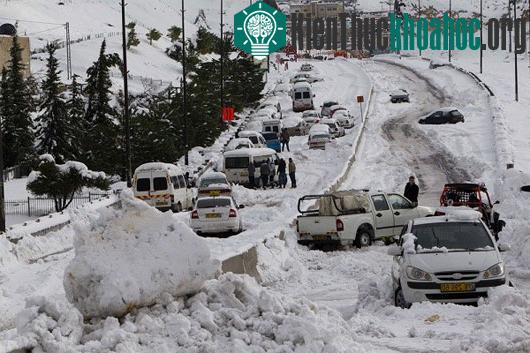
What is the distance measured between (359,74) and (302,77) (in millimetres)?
13116

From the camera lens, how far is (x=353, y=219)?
79.6 ft

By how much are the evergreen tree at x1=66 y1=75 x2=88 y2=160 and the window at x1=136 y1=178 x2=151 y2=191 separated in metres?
19.9

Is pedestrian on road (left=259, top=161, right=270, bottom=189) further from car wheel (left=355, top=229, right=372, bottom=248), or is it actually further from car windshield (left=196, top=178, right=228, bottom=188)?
car wheel (left=355, top=229, right=372, bottom=248)

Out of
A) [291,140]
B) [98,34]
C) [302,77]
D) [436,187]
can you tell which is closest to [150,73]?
[302,77]

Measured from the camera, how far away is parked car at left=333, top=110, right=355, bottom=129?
70000 mm

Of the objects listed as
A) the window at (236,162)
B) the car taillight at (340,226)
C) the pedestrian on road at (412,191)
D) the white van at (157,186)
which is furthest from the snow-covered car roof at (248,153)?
the car taillight at (340,226)

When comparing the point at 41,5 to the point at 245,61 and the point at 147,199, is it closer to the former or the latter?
the point at 245,61

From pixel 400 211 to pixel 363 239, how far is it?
1582 mm

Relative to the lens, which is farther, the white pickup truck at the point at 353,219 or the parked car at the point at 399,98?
the parked car at the point at 399,98

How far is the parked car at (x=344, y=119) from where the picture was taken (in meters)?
70.0

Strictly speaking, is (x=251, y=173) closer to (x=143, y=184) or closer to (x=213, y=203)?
(x=143, y=184)

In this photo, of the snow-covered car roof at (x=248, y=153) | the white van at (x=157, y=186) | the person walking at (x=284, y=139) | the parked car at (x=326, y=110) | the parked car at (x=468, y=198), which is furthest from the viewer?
the parked car at (x=326, y=110)

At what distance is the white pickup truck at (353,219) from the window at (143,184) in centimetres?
1243

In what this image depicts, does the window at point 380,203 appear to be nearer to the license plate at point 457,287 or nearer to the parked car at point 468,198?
the parked car at point 468,198
